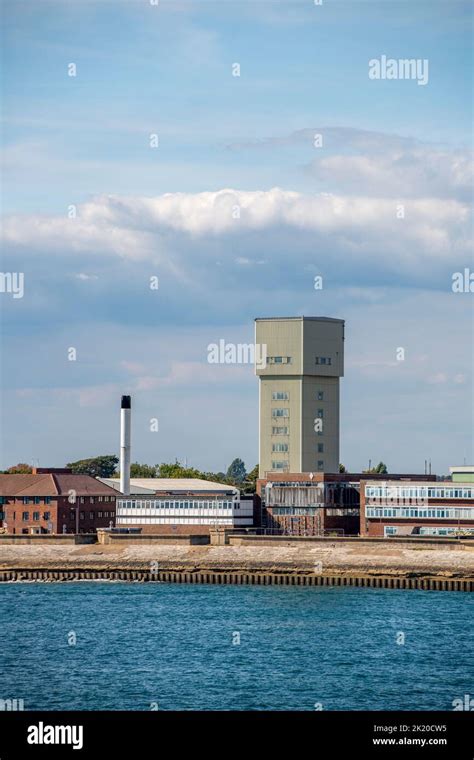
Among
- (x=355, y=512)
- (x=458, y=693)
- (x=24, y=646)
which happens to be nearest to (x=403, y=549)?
(x=355, y=512)

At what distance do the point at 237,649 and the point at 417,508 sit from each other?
61.9 meters

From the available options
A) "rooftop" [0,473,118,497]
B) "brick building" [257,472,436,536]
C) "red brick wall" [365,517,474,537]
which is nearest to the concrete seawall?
"red brick wall" [365,517,474,537]

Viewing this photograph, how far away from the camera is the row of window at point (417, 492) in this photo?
14050 centimetres

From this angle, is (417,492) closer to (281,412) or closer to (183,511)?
(183,511)

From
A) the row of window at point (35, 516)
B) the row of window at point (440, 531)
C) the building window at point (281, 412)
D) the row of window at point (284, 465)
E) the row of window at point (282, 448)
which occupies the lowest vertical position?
the row of window at point (440, 531)

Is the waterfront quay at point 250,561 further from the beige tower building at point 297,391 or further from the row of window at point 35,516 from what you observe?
the beige tower building at point 297,391

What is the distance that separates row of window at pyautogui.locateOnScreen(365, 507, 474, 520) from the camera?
460ft

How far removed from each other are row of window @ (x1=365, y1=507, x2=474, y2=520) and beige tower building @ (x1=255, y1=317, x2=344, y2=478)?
21712 millimetres

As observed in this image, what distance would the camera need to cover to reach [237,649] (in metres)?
83.1

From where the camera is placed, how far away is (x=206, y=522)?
150750 millimetres

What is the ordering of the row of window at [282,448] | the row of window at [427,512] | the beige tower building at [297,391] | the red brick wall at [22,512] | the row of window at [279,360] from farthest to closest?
the row of window at [282,448] < the row of window at [279,360] < the beige tower building at [297,391] < the red brick wall at [22,512] < the row of window at [427,512]

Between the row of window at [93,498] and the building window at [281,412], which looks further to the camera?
the building window at [281,412]

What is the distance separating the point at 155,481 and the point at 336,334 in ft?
116
